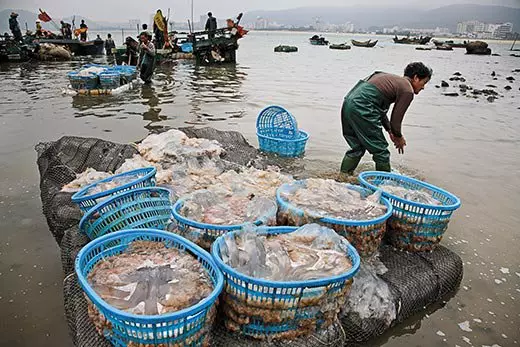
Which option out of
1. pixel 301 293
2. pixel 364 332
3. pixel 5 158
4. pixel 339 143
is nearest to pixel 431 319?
pixel 364 332

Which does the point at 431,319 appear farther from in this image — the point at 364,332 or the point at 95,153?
the point at 95,153

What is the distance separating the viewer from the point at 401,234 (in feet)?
10.9

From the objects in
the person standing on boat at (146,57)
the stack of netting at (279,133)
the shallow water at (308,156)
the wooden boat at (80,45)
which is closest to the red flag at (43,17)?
the wooden boat at (80,45)

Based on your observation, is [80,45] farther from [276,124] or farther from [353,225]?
[353,225]

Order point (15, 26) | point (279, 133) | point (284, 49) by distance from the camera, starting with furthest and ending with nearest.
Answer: point (284, 49), point (15, 26), point (279, 133)

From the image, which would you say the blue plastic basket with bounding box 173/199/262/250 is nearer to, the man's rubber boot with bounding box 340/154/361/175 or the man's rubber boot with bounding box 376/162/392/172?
the man's rubber boot with bounding box 376/162/392/172

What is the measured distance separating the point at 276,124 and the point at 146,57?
7.92m

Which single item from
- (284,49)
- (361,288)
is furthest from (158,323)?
(284,49)

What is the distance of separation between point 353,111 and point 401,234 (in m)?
1.65

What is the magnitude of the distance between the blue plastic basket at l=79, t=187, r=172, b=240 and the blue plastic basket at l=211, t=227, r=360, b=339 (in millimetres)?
998

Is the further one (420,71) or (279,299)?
(420,71)

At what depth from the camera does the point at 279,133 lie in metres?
6.36

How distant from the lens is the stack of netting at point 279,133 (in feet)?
19.5

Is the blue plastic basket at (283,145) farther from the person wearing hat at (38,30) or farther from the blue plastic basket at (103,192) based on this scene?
the person wearing hat at (38,30)
